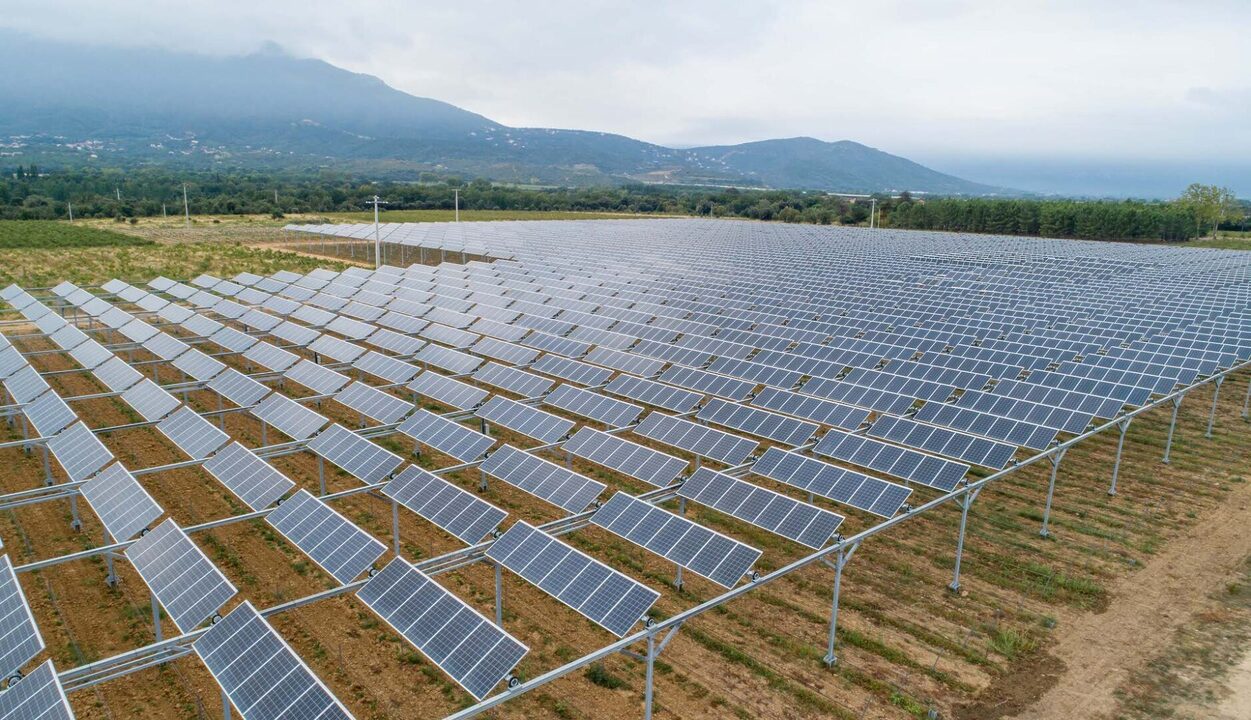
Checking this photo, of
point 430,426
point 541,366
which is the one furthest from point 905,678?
point 541,366

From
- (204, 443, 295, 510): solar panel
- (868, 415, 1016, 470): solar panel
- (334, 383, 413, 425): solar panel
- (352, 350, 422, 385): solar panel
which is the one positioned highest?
(868, 415, 1016, 470): solar panel

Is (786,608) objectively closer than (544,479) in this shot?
Yes

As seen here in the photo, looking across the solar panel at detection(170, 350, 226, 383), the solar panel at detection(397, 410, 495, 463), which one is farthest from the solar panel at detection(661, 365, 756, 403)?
the solar panel at detection(170, 350, 226, 383)

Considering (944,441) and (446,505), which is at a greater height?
(944,441)

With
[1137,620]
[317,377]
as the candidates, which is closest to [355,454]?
[317,377]

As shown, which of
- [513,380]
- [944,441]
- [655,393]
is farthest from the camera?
[513,380]

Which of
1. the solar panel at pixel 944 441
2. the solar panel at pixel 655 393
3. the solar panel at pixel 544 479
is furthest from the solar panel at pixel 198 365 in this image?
the solar panel at pixel 944 441

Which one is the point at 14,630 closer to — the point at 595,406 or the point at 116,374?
the point at 595,406

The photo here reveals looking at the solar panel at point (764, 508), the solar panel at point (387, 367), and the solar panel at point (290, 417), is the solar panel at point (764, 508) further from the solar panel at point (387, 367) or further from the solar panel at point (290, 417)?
the solar panel at point (387, 367)

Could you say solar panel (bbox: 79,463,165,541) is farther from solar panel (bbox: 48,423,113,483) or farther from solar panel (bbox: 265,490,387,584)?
solar panel (bbox: 265,490,387,584)
